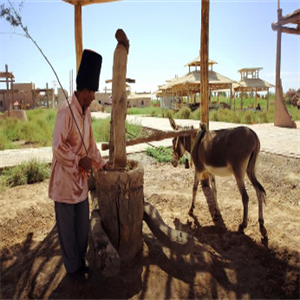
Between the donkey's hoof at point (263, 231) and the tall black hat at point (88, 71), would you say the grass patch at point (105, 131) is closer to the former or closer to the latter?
the donkey's hoof at point (263, 231)

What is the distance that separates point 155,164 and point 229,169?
3.57 meters

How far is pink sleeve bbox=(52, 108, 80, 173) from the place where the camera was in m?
2.37

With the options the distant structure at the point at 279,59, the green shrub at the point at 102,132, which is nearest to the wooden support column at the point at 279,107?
the distant structure at the point at 279,59

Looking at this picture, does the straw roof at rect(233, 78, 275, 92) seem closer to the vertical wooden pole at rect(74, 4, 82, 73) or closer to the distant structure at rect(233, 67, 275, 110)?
the distant structure at rect(233, 67, 275, 110)

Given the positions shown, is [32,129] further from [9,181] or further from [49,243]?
[49,243]

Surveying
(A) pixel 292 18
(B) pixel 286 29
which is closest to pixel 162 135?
(A) pixel 292 18

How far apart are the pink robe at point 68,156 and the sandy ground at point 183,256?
2.65 feet

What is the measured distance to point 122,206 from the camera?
2.70m

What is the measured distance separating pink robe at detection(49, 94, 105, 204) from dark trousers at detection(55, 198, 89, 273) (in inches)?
4.2

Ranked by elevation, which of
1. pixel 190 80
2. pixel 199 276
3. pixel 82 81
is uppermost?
pixel 190 80

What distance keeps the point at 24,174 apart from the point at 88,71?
455 centimetres

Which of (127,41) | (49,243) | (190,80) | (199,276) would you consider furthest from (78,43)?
(190,80)

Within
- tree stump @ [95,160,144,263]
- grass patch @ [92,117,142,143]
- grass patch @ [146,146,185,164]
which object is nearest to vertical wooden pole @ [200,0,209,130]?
grass patch @ [146,146,185,164]

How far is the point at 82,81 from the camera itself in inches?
98.6
